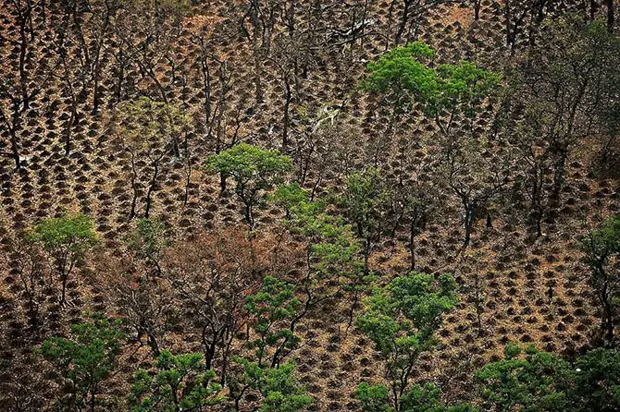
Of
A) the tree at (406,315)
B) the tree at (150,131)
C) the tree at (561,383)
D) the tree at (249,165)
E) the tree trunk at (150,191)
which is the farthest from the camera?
the tree at (150,131)

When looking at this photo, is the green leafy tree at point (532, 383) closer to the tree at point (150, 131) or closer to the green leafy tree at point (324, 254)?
the green leafy tree at point (324, 254)

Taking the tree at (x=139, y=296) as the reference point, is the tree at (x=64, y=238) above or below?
above

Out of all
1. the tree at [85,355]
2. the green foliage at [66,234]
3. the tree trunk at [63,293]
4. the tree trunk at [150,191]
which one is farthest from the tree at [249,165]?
the tree at [85,355]

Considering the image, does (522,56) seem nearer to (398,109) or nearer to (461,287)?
(398,109)

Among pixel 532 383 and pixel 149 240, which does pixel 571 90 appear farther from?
pixel 149 240

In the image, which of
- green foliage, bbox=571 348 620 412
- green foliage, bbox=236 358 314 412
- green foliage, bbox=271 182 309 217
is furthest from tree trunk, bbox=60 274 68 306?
green foliage, bbox=571 348 620 412

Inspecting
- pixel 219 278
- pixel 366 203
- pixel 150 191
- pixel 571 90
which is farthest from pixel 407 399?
pixel 571 90

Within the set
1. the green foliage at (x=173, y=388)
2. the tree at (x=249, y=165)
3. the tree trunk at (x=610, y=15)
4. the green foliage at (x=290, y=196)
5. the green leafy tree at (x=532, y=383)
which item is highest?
the tree trunk at (x=610, y=15)
